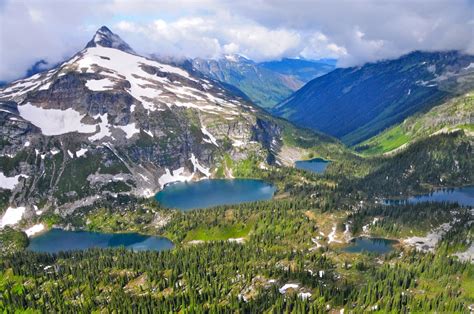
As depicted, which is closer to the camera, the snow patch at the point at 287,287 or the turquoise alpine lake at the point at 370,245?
the snow patch at the point at 287,287

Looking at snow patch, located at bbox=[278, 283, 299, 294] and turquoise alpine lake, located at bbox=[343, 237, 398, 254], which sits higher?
turquoise alpine lake, located at bbox=[343, 237, 398, 254]

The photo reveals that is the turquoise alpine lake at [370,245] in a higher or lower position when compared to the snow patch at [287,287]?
higher

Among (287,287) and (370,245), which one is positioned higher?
(370,245)

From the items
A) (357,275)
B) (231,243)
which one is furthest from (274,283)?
(231,243)

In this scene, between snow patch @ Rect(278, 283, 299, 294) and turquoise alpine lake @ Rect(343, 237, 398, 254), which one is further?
turquoise alpine lake @ Rect(343, 237, 398, 254)

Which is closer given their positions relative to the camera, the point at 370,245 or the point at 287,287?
the point at 287,287

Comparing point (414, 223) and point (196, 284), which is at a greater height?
point (414, 223)

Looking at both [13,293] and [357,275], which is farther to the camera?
[13,293]

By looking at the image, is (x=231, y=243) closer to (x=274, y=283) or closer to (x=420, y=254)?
(x=274, y=283)
